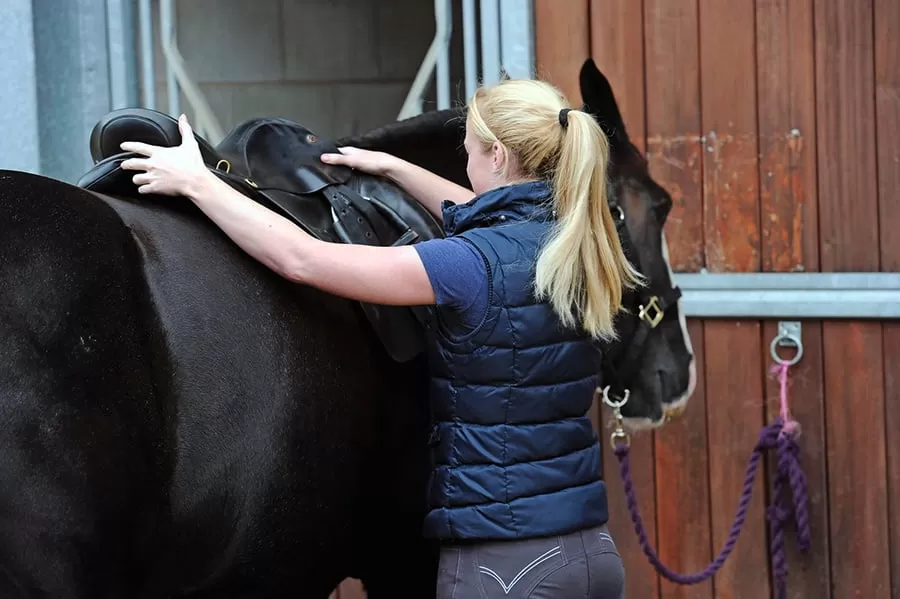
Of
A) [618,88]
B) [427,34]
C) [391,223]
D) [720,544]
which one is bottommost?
[720,544]

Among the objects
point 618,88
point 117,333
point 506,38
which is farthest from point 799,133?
point 117,333

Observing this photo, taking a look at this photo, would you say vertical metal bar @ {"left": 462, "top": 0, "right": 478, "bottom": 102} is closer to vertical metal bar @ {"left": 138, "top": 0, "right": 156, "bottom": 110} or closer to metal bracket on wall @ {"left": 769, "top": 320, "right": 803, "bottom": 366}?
vertical metal bar @ {"left": 138, "top": 0, "right": 156, "bottom": 110}

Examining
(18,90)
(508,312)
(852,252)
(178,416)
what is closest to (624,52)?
(852,252)

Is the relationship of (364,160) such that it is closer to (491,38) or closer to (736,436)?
(491,38)

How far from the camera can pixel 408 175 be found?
2441mm

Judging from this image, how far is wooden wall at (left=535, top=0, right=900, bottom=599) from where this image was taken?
10.8 ft

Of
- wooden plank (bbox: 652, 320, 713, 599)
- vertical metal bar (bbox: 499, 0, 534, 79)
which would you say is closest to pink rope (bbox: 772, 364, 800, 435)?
wooden plank (bbox: 652, 320, 713, 599)

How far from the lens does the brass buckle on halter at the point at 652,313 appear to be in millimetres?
2605

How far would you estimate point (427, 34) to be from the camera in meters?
4.87

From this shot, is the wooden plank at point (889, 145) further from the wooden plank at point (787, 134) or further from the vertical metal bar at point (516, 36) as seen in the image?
the vertical metal bar at point (516, 36)

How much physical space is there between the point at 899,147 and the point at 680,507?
1.29 m

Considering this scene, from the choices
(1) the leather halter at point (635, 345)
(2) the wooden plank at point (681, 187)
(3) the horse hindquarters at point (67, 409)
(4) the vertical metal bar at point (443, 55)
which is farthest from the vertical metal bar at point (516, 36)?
(3) the horse hindquarters at point (67, 409)

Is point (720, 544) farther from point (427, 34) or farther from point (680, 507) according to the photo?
point (427, 34)

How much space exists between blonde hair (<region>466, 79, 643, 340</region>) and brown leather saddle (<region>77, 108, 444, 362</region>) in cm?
36
